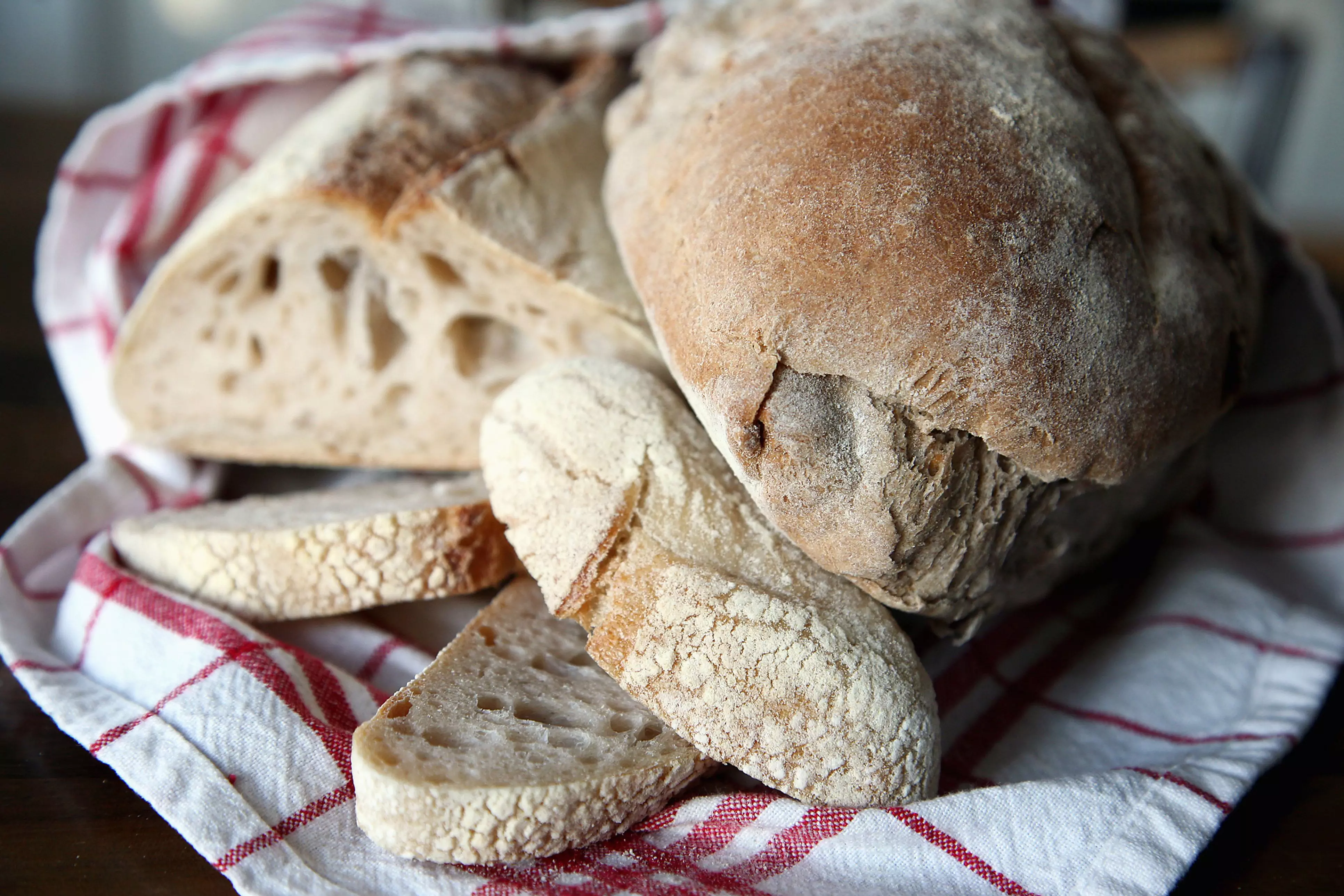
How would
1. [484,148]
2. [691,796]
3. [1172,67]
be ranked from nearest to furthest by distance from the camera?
[691,796]
[484,148]
[1172,67]

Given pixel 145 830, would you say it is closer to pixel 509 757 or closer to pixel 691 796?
pixel 509 757

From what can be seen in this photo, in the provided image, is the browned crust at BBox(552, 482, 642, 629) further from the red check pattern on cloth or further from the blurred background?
the blurred background

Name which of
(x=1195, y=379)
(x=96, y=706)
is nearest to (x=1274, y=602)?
(x=1195, y=379)

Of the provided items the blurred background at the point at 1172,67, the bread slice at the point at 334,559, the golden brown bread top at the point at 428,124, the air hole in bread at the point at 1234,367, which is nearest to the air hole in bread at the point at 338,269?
the golden brown bread top at the point at 428,124

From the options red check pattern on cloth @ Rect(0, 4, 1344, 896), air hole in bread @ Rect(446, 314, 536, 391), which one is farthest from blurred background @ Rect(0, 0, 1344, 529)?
air hole in bread @ Rect(446, 314, 536, 391)

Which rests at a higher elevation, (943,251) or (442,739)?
(943,251)

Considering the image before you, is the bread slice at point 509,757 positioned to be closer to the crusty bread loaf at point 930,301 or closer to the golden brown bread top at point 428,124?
the crusty bread loaf at point 930,301

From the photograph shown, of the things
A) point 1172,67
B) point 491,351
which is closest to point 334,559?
point 491,351
